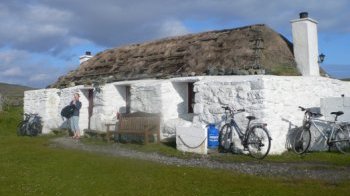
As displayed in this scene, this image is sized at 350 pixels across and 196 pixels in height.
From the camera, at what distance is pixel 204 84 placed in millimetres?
13656

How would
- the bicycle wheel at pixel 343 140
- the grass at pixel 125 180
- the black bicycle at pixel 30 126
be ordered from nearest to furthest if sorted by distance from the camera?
1. the grass at pixel 125 180
2. the bicycle wheel at pixel 343 140
3. the black bicycle at pixel 30 126

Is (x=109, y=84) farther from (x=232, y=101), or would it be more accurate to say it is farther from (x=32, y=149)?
(x=232, y=101)

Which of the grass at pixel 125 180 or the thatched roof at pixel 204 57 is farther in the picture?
the thatched roof at pixel 204 57

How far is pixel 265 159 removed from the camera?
37.4ft

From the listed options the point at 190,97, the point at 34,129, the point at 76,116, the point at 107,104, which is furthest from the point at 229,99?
the point at 34,129

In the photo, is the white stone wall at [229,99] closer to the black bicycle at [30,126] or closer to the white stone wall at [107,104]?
the white stone wall at [107,104]

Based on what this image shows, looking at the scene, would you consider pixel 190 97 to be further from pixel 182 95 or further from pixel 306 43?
pixel 306 43

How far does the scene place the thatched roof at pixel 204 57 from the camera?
48.1 feet

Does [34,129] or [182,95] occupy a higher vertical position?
[182,95]

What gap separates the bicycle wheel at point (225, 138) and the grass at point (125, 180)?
9.23ft

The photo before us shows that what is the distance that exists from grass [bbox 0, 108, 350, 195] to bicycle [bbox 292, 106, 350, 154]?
3.70 metres

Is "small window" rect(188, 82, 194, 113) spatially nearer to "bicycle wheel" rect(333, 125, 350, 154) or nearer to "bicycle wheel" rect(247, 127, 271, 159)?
"bicycle wheel" rect(247, 127, 271, 159)

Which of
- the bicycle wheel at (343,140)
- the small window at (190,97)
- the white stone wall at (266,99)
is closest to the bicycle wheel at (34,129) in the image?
the small window at (190,97)

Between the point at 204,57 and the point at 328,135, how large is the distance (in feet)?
19.0
